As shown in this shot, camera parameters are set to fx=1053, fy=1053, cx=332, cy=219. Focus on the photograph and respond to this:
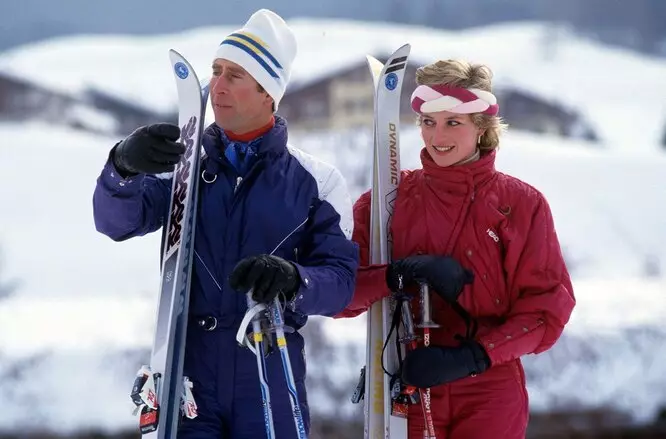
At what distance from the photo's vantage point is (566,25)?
1101 inches

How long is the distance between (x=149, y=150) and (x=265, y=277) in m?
0.44

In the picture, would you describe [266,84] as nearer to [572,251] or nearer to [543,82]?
[572,251]

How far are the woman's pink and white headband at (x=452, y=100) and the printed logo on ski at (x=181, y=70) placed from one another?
0.68m

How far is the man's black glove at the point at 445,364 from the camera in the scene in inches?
113

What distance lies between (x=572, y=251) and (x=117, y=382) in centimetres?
845

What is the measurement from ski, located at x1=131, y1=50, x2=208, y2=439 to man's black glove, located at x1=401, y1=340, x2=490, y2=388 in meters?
0.62

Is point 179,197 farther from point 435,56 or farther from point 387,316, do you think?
point 435,56

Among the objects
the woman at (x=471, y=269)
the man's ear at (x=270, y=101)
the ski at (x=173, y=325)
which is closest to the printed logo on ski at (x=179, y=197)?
the ski at (x=173, y=325)

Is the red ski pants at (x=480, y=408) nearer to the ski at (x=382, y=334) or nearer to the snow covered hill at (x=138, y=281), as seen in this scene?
the ski at (x=382, y=334)

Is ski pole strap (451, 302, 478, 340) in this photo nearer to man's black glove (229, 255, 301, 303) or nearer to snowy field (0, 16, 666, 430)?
man's black glove (229, 255, 301, 303)

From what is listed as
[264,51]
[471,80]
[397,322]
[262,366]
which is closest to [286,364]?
[262,366]

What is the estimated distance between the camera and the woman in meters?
2.91

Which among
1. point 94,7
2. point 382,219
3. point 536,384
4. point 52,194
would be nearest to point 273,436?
point 382,219

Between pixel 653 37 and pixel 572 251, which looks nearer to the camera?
pixel 572 251
